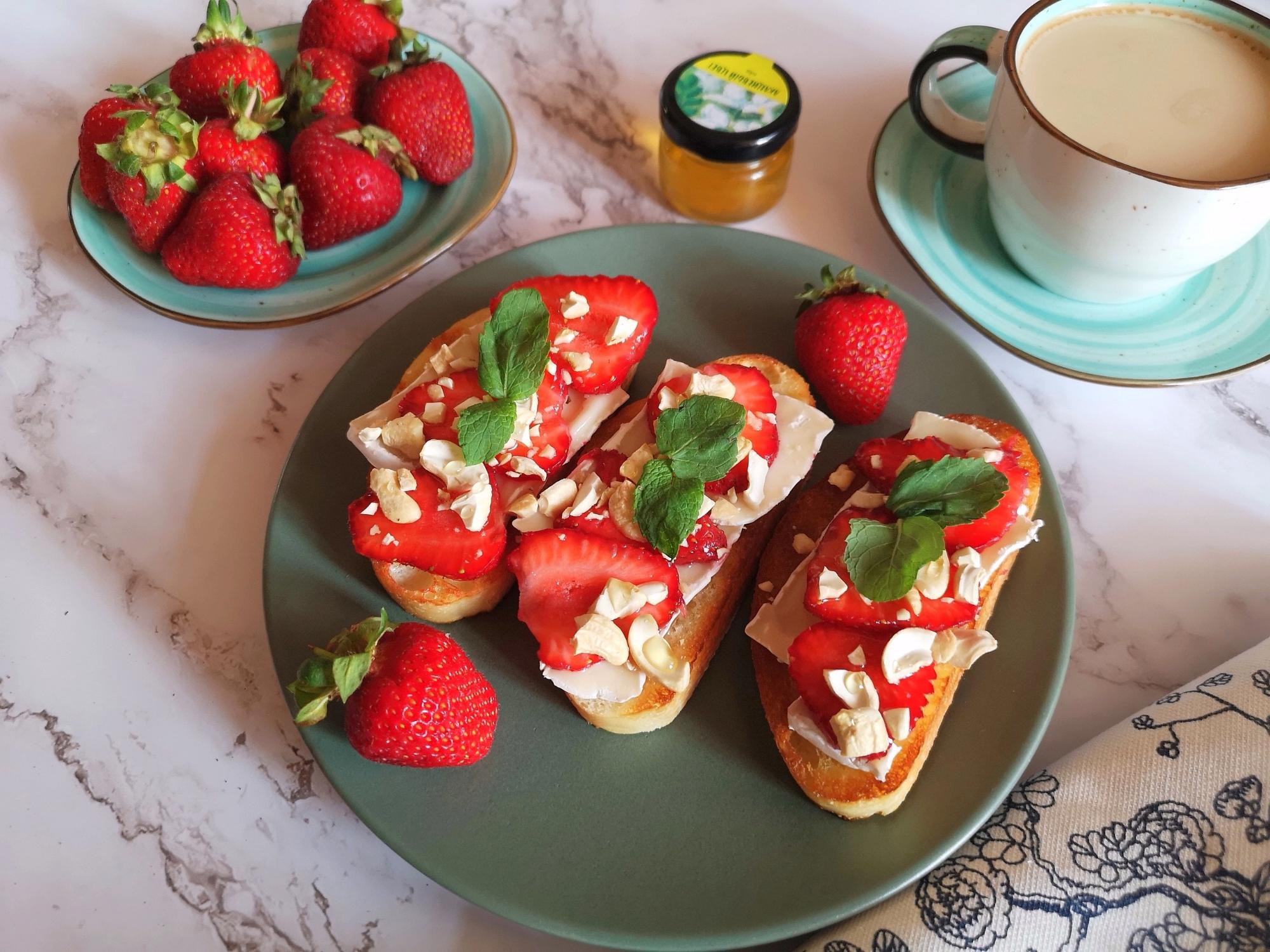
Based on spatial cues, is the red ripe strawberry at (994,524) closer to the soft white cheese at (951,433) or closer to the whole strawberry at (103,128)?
the soft white cheese at (951,433)

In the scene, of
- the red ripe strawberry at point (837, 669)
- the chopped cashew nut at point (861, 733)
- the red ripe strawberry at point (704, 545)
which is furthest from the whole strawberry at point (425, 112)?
the chopped cashew nut at point (861, 733)

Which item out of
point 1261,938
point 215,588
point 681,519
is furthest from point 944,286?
point 215,588

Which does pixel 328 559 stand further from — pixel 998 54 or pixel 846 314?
pixel 998 54

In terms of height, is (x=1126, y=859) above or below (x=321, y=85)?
below

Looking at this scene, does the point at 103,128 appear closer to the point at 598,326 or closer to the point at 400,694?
the point at 598,326

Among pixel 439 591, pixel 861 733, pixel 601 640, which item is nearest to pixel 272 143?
pixel 439 591

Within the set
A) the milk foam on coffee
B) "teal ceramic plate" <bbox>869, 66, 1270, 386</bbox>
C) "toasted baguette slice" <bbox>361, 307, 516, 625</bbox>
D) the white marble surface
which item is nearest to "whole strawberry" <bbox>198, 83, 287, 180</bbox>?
the white marble surface
